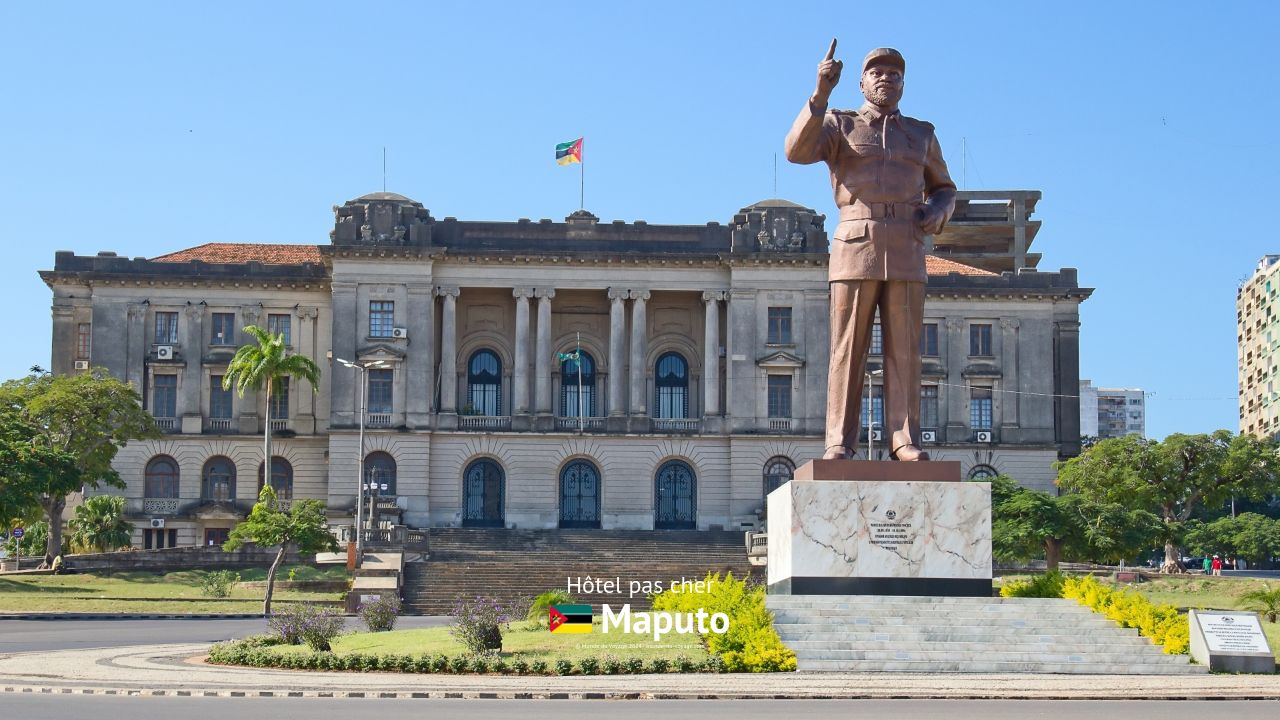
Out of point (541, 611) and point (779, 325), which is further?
point (779, 325)

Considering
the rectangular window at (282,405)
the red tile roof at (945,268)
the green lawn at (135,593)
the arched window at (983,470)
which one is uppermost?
the red tile roof at (945,268)

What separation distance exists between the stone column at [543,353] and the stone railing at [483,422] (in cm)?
138

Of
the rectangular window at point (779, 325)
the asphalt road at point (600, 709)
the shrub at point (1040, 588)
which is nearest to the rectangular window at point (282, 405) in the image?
the rectangular window at point (779, 325)

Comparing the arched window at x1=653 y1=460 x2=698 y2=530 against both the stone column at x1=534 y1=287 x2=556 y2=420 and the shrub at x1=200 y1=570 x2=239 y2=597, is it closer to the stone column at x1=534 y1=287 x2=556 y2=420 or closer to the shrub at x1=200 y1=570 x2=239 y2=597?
the stone column at x1=534 y1=287 x2=556 y2=420

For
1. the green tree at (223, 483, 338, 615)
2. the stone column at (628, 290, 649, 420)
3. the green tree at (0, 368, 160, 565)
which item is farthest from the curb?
the stone column at (628, 290, 649, 420)

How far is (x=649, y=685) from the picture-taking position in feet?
72.3

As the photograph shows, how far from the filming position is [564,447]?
238 feet

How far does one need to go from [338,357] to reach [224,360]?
640 centimetres

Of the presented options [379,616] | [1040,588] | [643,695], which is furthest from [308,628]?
[1040,588]

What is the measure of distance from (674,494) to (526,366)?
7852 millimetres

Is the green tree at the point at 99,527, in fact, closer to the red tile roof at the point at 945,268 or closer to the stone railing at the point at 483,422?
the stone railing at the point at 483,422

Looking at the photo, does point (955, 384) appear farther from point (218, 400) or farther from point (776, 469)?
point (218, 400)

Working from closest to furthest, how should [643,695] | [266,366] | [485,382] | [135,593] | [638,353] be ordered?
[643,695]
[135,593]
[266,366]
[638,353]
[485,382]

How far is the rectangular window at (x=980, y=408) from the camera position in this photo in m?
76.0
